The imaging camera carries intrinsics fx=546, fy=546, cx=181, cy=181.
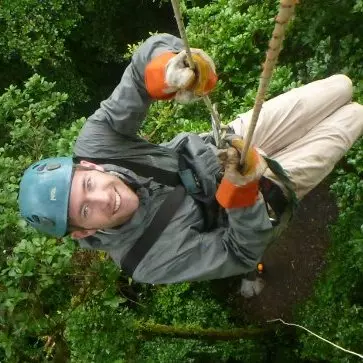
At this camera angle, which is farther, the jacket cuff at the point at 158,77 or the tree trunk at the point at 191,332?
the tree trunk at the point at 191,332

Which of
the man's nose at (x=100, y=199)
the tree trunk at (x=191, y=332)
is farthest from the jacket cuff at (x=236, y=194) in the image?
the tree trunk at (x=191, y=332)

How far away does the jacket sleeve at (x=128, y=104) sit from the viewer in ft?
9.73

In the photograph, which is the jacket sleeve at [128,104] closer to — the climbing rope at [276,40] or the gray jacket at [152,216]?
the gray jacket at [152,216]

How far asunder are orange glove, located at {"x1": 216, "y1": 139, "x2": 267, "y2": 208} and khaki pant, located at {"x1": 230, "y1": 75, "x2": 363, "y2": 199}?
825mm

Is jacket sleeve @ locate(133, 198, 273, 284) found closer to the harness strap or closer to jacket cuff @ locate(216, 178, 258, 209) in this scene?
the harness strap

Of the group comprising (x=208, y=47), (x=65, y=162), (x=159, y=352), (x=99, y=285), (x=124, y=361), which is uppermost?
(x=65, y=162)

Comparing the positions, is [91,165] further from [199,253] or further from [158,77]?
[199,253]

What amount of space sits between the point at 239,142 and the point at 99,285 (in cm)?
217

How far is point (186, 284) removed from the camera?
5.14m

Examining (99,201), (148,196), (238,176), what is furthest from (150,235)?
(238,176)

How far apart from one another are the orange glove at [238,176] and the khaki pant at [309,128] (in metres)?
0.82

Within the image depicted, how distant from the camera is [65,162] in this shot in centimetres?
309

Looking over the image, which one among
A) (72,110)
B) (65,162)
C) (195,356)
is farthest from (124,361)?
(72,110)

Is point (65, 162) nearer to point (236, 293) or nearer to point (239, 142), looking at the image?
point (239, 142)
